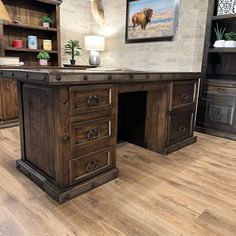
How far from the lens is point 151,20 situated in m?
3.46

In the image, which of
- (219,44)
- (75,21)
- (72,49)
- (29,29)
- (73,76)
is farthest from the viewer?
(75,21)

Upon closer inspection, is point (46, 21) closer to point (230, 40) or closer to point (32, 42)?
point (32, 42)

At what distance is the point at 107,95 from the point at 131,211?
2.54ft

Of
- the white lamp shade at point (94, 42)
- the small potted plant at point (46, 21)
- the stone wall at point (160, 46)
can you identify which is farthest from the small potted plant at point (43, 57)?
the stone wall at point (160, 46)

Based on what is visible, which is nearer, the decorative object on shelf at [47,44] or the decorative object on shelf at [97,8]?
the decorative object on shelf at [97,8]

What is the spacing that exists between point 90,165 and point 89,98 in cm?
48

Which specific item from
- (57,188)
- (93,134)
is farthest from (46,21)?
(57,188)

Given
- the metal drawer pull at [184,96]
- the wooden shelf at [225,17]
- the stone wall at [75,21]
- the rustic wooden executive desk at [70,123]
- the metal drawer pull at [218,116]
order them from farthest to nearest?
the stone wall at [75,21]
the metal drawer pull at [218,116]
the wooden shelf at [225,17]
the metal drawer pull at [184,96]
the rustic wooden executive desk at [70,123]

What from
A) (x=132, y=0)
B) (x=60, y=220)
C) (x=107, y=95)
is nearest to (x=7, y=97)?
(x=107, y=95)

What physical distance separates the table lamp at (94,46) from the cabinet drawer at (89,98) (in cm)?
278

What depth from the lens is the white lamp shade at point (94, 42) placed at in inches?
158

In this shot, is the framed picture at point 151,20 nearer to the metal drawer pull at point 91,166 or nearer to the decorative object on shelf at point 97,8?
the decorative object on shelf at point 97,8

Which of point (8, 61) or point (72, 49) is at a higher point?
point (72, 49)

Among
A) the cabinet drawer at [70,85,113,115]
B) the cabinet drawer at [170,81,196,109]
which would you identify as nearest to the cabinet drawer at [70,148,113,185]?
the cabinet drawer at [70,85,113,115]
